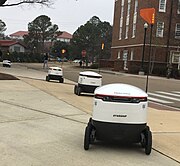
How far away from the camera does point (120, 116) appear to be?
5.87m

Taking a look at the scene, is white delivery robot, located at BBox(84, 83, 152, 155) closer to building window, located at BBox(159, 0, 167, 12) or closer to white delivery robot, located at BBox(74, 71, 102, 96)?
white delivery robot, located at BBox(74, 71, 102, 96)

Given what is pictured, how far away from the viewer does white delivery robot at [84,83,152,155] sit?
5875 millimetres

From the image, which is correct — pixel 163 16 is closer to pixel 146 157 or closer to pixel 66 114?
pixel 66 114

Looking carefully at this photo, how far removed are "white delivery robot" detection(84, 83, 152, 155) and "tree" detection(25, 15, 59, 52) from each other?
103 m

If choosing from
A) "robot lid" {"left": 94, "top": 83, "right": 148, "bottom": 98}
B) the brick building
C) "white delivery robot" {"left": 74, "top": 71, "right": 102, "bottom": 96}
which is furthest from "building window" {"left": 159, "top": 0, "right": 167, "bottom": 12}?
"robot lid" {"left": 94, "top": 83, "right": 148, "bottom": 98}

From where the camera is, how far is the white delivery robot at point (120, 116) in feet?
19.3

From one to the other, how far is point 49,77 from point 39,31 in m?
87.7

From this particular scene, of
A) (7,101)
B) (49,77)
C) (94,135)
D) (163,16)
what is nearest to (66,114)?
(7,101)

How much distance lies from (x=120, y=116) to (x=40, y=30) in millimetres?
104124

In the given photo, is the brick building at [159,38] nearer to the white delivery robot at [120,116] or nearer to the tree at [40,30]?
the white delivery robot at [120,116]

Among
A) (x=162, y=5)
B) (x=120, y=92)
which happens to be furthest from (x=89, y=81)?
(x=162, y=5)

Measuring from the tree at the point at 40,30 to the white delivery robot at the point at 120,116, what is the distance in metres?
103

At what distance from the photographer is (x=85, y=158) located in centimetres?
556

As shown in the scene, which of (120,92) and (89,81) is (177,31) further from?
(120,92)
